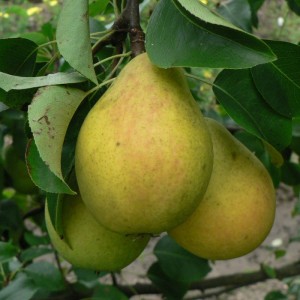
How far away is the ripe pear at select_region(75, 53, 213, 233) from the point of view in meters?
0.65

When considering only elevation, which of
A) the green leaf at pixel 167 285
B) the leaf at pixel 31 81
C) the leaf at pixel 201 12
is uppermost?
the leaf at pixel 201 12

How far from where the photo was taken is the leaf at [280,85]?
0.79 metres

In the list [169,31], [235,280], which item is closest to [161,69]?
[169,31]

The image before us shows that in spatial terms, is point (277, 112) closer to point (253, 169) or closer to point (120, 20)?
point (253, 169)

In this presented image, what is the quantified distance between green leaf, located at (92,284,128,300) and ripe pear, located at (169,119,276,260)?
1.77 ft

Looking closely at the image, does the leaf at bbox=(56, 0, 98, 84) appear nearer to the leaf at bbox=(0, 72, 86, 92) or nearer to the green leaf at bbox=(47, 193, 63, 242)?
the leaf at bbox=(0, 72, 86, 92)

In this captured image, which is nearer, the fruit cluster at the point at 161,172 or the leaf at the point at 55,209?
the fruit cluster at the point at 161,172

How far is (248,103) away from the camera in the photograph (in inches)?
32.3

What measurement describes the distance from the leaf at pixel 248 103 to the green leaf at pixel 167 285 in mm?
680

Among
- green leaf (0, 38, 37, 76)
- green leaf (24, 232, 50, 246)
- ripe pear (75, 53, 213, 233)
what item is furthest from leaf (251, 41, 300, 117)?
green leaf (24, 232, 50, 246)

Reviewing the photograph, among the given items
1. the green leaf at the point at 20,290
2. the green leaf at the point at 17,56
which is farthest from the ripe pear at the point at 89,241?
the green leaf at the point at 20,290

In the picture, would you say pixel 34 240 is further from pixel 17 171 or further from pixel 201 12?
pixel 201 12

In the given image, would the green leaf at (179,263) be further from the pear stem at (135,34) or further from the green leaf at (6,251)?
the pear stem at (135,34)

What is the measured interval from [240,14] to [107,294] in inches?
28.2
